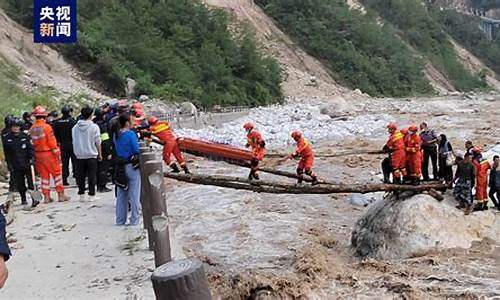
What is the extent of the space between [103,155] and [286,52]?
42.6 metres

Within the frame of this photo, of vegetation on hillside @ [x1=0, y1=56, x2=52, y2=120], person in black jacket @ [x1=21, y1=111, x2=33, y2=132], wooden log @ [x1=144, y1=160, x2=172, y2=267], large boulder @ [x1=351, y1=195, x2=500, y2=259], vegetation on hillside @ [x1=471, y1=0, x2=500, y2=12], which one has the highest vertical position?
vegetation on hillside @ [x1=471, y1=0, x2=500, y2=12]

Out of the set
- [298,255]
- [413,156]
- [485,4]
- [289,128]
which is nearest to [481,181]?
[413,156]

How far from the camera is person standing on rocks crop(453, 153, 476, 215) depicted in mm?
7184

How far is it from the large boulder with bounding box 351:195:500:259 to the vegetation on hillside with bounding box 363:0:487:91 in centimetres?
6481

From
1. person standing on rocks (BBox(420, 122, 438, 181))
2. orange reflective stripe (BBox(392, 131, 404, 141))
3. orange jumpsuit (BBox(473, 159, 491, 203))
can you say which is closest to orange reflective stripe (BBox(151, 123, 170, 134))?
orange reflective stripe (BBox(392, 131, 404, 141))

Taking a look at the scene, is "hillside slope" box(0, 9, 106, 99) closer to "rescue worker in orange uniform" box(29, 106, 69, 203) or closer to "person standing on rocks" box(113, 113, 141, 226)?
"rescue worker in orange uniform" box(29, 106, 69, 203)

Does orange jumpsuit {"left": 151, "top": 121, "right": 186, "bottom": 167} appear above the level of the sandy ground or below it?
above

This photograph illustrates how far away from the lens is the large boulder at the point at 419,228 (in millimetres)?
6805

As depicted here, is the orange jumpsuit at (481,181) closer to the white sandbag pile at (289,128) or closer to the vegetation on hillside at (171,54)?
the white sandbag pile at (289,128)

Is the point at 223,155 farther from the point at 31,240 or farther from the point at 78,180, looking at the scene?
the point at 31,240

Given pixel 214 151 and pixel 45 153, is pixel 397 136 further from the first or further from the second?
pixel 45 153

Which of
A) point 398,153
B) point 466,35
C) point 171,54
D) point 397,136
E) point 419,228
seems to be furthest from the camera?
point 466,35

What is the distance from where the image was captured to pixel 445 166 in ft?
27.6

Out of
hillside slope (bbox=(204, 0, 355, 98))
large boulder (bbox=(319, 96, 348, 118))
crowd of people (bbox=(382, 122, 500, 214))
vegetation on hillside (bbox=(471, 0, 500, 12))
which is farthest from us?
vegetation on hillside (bbox=(471, 0, 500, 12))
